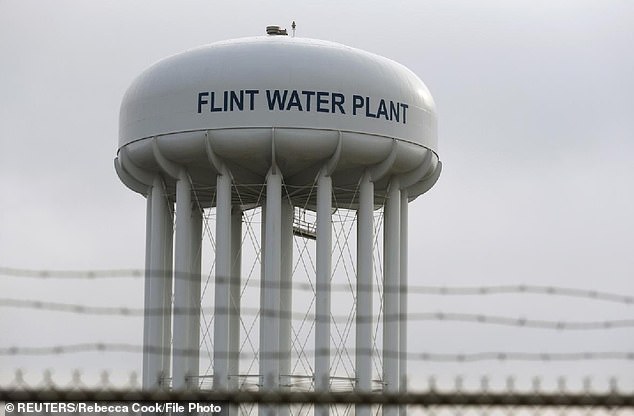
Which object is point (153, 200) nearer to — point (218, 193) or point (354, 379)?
point (218, 193)

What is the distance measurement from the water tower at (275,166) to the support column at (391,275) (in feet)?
0.10

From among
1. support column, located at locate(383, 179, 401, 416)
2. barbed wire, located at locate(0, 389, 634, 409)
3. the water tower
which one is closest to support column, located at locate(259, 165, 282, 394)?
the water tower

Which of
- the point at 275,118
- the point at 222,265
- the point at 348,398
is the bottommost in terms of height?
the point at 348,398

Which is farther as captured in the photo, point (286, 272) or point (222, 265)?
point (286, 272)

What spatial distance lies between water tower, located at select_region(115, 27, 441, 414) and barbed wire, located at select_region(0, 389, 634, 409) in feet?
62.7

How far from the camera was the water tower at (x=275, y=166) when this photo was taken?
90.2 ft

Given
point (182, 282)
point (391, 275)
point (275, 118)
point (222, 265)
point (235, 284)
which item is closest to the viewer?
point (275, 118)

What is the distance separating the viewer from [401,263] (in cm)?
3017

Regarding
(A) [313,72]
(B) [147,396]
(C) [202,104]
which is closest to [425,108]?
(A) [313,72]

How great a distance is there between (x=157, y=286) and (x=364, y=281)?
4455mm

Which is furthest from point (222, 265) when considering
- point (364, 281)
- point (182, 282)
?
point (364, 281)

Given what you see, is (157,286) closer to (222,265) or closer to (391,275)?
(222,265)

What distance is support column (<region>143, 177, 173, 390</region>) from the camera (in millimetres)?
29328

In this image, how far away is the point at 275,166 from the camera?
27.7 meters
